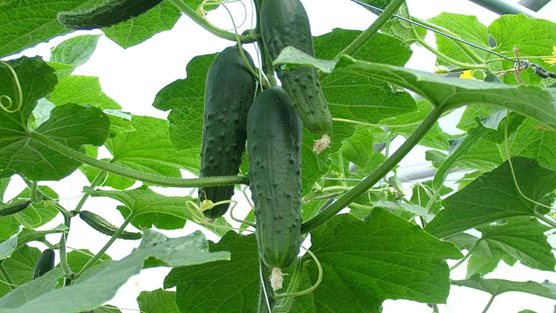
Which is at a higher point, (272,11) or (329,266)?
(272,11)

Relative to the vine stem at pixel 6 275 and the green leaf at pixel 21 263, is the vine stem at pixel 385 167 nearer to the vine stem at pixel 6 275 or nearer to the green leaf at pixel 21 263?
the vine stem at pixel 6 275

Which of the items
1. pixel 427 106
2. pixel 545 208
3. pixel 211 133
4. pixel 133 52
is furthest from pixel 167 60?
pixel 211 133

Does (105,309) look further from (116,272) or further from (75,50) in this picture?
(116,272)

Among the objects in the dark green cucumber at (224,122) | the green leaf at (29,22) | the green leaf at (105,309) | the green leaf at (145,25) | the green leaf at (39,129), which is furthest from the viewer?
the green leaf at (105,309)

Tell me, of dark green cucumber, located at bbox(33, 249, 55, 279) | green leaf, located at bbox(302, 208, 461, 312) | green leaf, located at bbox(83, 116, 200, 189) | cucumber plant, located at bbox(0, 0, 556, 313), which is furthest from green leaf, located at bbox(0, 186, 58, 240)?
green leaf, located at bbox(302, 208, 461, 312)

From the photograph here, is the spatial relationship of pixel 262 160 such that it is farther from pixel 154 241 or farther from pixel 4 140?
pixel 4 140

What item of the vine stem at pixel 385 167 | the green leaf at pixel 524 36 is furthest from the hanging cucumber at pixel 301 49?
the green leaf at pixel 524 36

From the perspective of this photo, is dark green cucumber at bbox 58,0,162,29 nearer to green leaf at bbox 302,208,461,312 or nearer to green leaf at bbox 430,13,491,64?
green leaf at bbox 302,208,461,312
